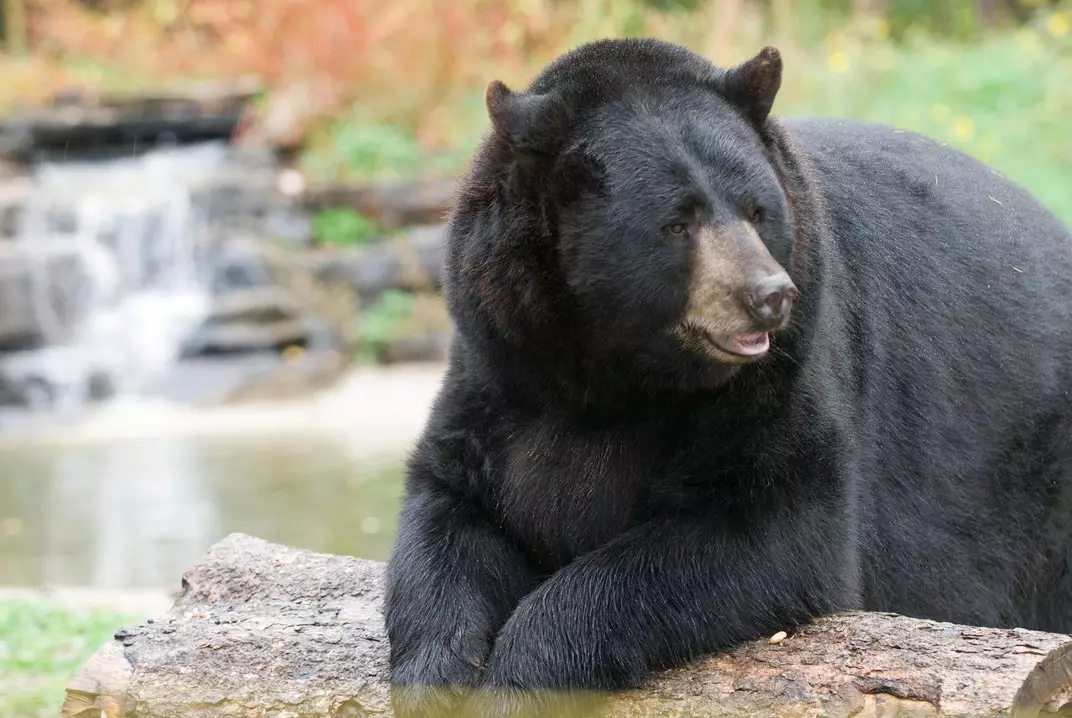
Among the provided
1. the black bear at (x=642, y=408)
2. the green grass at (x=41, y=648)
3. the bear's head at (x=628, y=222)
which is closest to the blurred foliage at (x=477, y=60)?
the black bear at (x=642, y=408)

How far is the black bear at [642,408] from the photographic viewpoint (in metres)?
3.29

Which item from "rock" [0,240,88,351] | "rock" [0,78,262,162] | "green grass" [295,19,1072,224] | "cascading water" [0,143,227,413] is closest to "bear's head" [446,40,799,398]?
"green grass" [295,19,1072,224]

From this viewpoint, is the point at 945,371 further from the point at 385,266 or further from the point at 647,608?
the point at 385,266

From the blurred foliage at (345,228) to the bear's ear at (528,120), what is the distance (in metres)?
12.4

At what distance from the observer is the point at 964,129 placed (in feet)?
41.8

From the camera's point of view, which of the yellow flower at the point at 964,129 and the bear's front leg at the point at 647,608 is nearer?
the bear's front leg at the point at 647,608

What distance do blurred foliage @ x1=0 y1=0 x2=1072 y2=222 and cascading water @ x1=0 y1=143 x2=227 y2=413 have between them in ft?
6.33

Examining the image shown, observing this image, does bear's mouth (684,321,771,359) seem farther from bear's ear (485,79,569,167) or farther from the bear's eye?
bear's ear (485,79,569,167)

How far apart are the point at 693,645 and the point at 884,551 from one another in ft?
3.34

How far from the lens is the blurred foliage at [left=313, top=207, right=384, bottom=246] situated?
1577cm

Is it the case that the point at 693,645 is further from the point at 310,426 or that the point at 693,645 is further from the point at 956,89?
the point at 956,89

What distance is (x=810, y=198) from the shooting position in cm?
368

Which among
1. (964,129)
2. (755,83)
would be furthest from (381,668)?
(964,129)

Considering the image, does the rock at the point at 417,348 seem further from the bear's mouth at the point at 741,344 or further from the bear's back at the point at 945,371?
the bear's mouth at the point at 741,344
